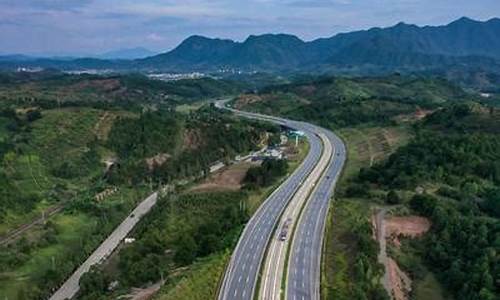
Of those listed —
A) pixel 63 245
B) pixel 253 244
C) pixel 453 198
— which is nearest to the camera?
pixel 253 244

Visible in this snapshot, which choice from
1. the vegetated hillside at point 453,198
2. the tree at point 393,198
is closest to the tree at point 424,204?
the vegetated hillside at point 453,198

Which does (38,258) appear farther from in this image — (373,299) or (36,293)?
(373,299)

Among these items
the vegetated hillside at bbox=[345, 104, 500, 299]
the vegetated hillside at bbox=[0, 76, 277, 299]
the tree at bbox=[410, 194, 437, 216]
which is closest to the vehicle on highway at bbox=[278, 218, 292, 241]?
the vegetated hillside at bbox=[345, 104, 500, 299]

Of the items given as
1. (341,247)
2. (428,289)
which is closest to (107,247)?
(341,247)

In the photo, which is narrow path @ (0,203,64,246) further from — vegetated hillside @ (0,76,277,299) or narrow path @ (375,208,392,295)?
narrow path @ (375,208,392,295)

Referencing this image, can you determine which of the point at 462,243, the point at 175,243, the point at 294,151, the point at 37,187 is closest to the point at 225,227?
the point at 175,243

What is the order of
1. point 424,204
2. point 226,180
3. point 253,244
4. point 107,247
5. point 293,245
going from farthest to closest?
1. point 226,180
2. point 107,247
3. point 424,204
4. point 253,244
5. point 293,245

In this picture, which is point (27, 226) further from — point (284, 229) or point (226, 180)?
point (284, 229)
